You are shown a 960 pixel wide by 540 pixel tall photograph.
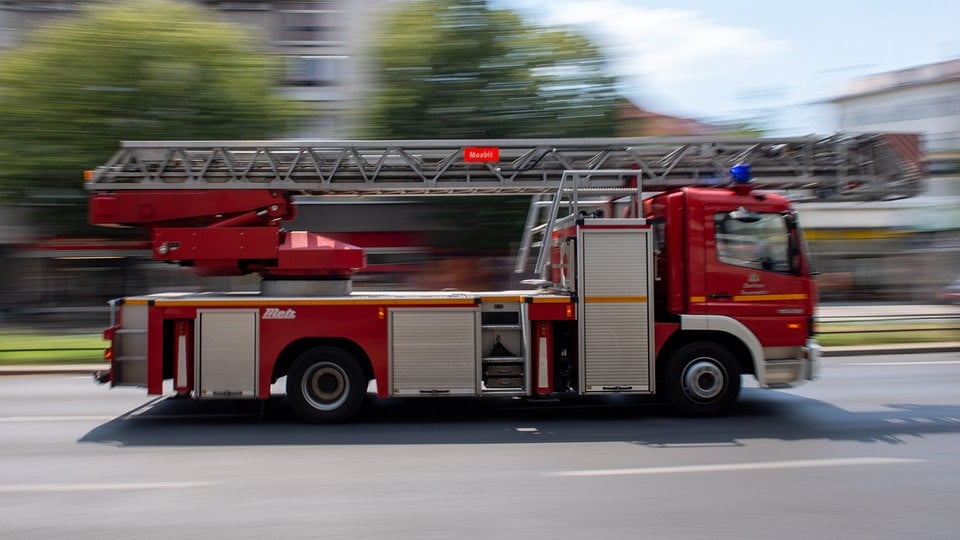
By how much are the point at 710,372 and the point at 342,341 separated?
432cm

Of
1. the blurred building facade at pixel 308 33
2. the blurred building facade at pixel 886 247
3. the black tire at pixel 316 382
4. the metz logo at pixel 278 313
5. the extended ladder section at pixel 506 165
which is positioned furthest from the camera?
the blurred building facade at pixel 886 247

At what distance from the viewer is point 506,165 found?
1019cm

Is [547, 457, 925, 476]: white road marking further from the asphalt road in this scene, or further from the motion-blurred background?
the motion-blurred background

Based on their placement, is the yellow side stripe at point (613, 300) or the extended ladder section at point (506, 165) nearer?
the yellow side stripe at point (613, 300)

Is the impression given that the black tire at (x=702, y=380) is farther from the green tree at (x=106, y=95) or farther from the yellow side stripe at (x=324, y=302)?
the green tree at (x=106, y=95)

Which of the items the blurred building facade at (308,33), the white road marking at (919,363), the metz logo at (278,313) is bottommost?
the white road marking at (919,363)

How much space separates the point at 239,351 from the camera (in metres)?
9.24

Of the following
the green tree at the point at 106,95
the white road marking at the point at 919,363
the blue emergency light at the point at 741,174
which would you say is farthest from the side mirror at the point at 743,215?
the green tree at the point at 106,95

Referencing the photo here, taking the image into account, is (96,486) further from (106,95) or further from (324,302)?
(106,95)

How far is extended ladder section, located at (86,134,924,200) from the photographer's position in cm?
979

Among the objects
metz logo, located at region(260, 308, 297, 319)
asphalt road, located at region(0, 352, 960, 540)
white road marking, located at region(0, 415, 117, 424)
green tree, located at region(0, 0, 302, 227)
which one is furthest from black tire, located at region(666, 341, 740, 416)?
green tree, located at region(0, 0, 302, 227)

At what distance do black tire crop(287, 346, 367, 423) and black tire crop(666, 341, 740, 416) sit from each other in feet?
11.9

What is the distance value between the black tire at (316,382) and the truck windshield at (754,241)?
4482 millimetres

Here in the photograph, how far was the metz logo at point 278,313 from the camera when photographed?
364 inches
